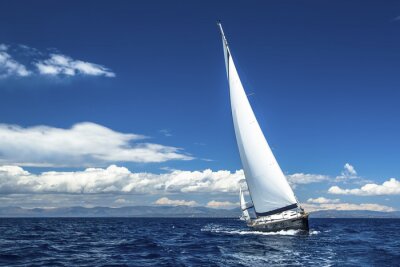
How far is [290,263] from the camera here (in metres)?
34.5

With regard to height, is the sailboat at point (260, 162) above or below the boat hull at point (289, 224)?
above

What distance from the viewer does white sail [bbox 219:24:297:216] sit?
185 feet

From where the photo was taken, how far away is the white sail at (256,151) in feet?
185

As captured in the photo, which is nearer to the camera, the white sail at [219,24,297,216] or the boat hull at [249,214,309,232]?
the white sail at [219,24,297,216]

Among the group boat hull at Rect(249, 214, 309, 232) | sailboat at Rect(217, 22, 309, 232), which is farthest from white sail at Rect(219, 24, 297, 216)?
boat hull at Rect(249, 214, 309, 232)

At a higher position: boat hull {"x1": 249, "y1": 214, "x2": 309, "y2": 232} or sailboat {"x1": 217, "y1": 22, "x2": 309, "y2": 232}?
sailboat {"x1": 217, "y1": 22, "x2": 309, "y2": 232}

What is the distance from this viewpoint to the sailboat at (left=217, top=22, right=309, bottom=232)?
5634cm

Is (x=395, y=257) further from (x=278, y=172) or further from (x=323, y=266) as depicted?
(x=278, y=172)

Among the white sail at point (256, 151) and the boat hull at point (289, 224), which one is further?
the boat hull at point (289, 224)

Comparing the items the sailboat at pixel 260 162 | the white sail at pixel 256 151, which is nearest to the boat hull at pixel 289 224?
the sailboat at pixel 260 162

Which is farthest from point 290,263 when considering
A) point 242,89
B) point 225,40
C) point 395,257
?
point 225,40

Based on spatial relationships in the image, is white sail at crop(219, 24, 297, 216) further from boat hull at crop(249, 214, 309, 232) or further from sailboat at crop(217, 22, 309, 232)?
boat hull at crop(249, 214, 309, 232)

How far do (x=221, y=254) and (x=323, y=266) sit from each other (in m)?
11.1

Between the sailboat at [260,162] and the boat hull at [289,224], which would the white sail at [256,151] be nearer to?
the sailboat at [260,162]
